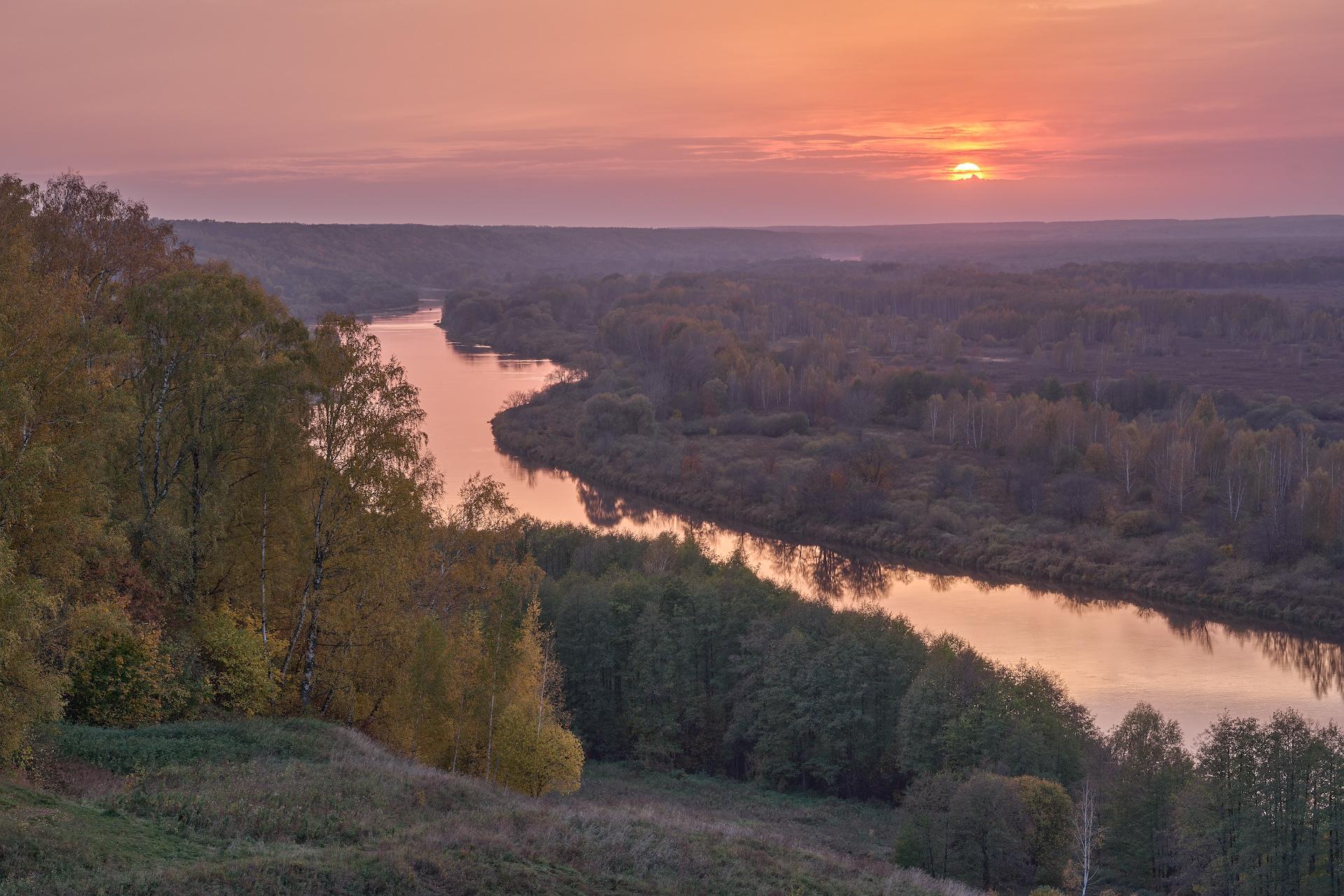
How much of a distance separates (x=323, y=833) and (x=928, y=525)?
3754 centimetres

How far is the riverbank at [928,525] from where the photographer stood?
37344mm

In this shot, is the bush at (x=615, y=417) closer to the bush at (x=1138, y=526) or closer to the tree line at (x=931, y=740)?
the bush at (x=1138, y=526)

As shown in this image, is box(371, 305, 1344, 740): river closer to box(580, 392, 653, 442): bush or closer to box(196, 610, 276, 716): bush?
box(580, 392, 653, 442): bush

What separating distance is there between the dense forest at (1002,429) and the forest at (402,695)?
17320mm

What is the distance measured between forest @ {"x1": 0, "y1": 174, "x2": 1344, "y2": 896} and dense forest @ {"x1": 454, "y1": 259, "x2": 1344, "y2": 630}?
56.8 feet

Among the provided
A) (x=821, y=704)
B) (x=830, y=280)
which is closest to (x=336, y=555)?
(x=821, y=704)

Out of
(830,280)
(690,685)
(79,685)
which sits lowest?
(690,685)

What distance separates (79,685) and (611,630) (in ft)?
48.5

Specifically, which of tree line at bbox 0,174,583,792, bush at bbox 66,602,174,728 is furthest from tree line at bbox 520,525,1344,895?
bush at bbox 66,602,174,728

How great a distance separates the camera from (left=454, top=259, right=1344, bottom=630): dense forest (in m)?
41.0

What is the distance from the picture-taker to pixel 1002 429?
58469 mm

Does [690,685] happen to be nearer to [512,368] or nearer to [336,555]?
[336,555]

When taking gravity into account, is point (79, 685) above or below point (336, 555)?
below

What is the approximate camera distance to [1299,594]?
36.2 metres
